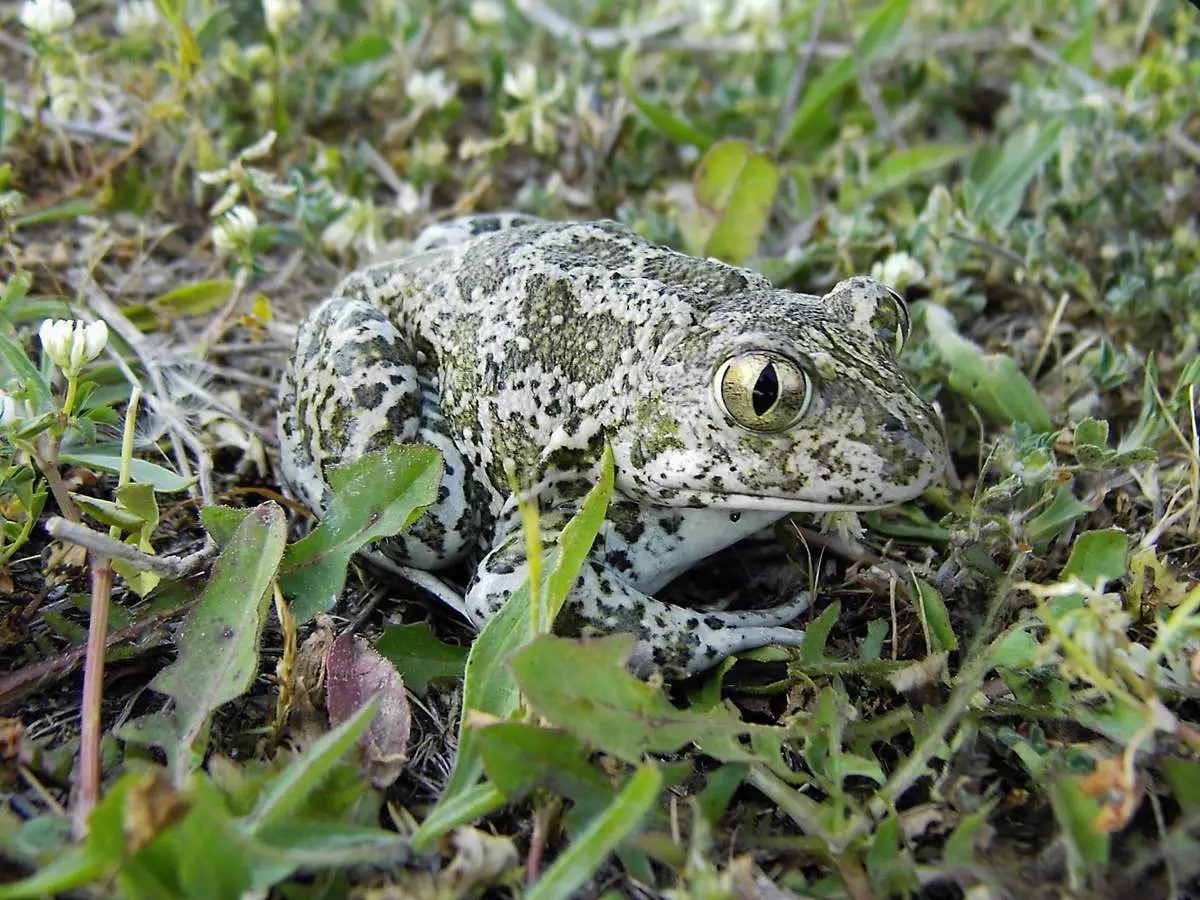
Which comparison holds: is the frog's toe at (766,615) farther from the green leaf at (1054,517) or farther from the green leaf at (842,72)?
the green leaf at (842,72)

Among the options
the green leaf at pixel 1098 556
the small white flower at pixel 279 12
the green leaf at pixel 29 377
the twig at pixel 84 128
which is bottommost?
the green leaf at pixel 1098 556

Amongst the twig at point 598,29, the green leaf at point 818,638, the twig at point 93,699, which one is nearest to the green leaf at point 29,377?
the twig at point 93,699

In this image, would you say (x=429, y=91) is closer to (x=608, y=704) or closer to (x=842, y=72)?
(x=842, y=72)

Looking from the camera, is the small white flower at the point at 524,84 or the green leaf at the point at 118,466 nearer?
the green leaf at the point at 118,466

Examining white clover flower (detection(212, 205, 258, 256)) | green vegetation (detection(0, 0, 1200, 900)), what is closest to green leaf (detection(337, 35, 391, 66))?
green vegetation (detection(0, 0, 1200, 900))

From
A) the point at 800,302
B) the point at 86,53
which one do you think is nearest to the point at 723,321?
the point at 800,302

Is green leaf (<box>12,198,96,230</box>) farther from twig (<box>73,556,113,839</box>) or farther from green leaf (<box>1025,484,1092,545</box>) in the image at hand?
green leaf (<box>1025,484,1092,545</box>)
